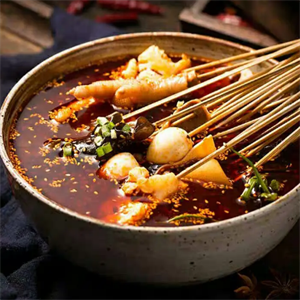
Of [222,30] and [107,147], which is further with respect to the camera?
[222,30]

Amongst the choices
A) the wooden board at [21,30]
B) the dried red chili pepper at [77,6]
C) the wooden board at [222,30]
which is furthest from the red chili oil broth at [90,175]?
the dried red chili pepper at [77,6]

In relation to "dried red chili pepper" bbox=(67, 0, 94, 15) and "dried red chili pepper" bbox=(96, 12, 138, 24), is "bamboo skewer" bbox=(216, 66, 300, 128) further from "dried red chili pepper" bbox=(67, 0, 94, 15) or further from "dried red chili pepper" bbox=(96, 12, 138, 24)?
"dried red chili pepper" bbox=(67, 0, 94, 15)

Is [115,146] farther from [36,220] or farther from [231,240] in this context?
[231,240]

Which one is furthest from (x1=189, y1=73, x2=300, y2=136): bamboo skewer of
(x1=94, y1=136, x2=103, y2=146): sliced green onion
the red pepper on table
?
the red pepper on table

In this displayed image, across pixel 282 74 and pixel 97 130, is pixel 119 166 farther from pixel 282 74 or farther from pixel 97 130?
pixel 282 74

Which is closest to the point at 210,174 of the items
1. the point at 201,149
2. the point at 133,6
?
the point at 201,149
